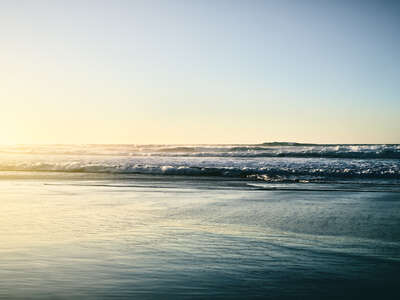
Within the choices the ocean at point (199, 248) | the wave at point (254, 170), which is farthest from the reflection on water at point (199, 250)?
the wave at point (254, 170)

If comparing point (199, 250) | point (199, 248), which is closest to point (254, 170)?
point (199, 248)

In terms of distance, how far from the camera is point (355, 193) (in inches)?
514

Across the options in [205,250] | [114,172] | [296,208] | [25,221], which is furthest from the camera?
[114,172]

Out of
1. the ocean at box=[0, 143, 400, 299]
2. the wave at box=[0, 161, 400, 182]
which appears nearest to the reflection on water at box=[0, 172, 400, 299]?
the ocean at box=[0, 143, 400, 299]

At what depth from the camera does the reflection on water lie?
4062mm

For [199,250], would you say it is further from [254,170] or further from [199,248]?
[254,170]

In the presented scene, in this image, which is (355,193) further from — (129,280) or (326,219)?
(129,280)

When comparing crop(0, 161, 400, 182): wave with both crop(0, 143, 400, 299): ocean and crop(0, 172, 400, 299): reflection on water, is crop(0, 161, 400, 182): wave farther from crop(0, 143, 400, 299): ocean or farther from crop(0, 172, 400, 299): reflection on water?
crop(0, 172, 400, 299): reflection on water

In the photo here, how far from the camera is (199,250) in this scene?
18.2ft

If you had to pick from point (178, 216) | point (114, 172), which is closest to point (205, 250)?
point (178, 216)

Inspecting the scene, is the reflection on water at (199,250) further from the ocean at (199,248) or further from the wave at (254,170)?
the wave at (254,170)

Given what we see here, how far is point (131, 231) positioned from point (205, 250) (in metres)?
1.67

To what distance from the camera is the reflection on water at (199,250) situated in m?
4.06

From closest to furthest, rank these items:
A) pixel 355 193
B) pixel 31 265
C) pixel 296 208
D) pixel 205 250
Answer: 1. pixel 31 265
2. pixel 205 250
3. pixel 296 208
4. pixel 355 193
